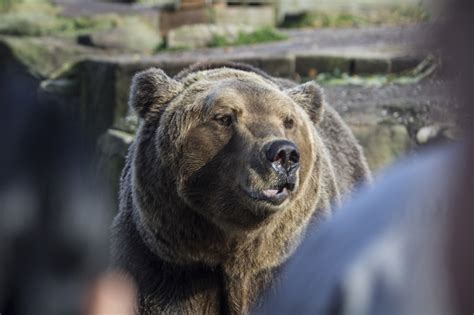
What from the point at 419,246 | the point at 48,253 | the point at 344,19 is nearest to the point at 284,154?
the point at 48,253

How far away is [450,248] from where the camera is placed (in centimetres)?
151

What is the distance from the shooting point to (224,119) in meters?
5.70

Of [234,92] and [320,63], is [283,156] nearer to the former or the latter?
[234,92]

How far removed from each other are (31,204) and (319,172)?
3172mm

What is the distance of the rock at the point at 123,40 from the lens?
54.6ft

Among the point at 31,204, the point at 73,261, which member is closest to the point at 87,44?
the point at 31,204

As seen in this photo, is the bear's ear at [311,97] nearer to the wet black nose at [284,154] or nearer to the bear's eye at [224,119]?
the bear's eye at [224,119]

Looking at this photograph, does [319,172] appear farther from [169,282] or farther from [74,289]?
[74,289]

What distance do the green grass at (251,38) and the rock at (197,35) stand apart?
0.08 metres

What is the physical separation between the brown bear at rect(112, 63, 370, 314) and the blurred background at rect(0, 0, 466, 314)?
465 mm

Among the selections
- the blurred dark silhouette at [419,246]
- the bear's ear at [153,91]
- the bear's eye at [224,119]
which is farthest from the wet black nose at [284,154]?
the blurred dark silhouette at [419,246]

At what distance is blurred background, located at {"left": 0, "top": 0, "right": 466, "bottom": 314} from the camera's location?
2024mm

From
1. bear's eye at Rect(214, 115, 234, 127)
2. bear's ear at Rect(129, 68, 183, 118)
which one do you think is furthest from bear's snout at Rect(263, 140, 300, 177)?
bear's ear at Rect(129, 68, 183, 118)

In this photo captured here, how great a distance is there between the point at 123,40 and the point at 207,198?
1156cm
